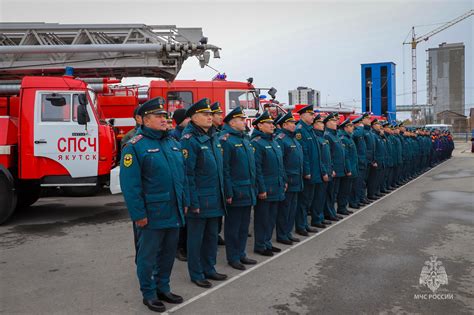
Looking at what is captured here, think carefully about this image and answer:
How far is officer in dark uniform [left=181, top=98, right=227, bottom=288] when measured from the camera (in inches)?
183

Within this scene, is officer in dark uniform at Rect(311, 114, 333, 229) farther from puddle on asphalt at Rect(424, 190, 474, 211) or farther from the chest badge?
the chest badge

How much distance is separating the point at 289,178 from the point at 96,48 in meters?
5.14

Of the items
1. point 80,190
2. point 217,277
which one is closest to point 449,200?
point 217,277

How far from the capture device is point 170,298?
13.7 feet

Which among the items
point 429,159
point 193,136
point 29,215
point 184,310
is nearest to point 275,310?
point 184,310

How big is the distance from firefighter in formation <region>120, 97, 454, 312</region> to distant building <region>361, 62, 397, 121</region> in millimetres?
20594

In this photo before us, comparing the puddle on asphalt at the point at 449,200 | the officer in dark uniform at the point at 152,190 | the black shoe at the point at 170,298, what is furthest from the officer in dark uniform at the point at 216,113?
the puddle on asphalt at the point at 449,200

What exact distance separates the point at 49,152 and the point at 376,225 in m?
6.03

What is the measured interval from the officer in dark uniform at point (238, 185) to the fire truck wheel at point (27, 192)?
15.3 feet

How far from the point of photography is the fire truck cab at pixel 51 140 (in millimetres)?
7867

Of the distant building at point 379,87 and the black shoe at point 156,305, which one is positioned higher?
the distant building at point 379,87

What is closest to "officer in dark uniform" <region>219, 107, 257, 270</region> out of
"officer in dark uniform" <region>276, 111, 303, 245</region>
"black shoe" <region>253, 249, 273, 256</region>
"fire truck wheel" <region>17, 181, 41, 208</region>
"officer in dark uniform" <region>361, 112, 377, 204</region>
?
"black shoe" <region>253, 249, 273, 256</region>

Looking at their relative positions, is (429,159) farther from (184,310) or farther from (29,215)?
(184,310)

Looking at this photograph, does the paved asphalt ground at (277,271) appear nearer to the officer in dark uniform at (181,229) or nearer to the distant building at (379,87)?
the officer in dark uniform at (181,229)
